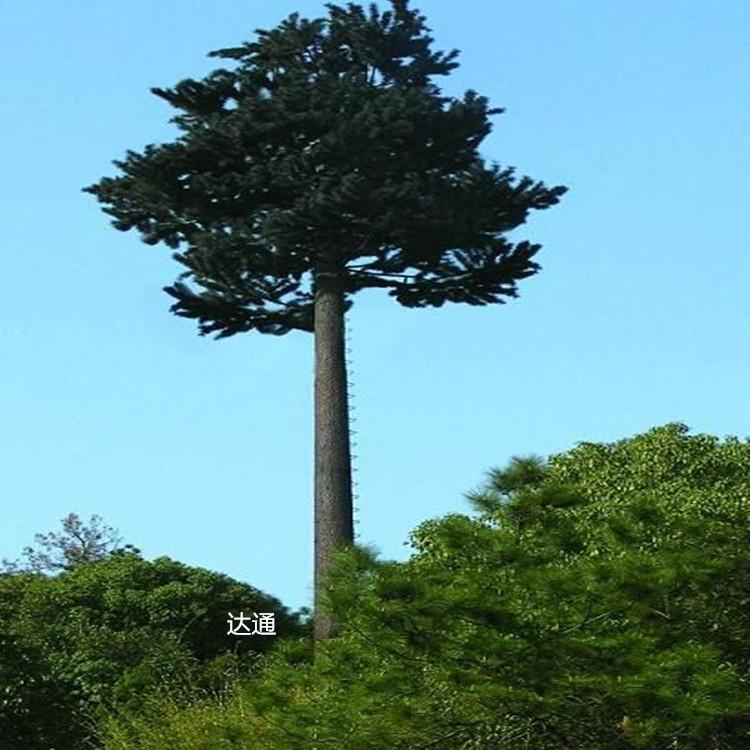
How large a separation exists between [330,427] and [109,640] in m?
4.92

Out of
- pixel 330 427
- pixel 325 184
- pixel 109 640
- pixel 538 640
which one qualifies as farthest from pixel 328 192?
pixel 538 640

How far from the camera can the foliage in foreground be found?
12.7 meters

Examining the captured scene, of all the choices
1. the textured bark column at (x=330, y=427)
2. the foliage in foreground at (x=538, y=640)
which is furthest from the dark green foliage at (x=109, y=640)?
the foliage in foreground at (x=538, y=640)

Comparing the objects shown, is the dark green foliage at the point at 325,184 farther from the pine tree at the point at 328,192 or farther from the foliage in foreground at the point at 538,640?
the foliage in foreground at the point at 538,640

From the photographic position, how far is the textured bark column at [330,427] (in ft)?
102

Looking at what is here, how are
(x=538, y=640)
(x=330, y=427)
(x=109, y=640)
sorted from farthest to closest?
(x=330, y=427)
(x=109, y=640)
(x=538, y=640)

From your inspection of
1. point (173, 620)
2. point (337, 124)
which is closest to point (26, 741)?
point (173, 620)

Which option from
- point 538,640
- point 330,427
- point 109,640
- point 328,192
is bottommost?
point 538,640

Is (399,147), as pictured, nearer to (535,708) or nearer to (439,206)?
(439,206)

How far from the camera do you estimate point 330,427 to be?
3191 cm

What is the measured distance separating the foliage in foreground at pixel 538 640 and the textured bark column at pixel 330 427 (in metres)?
15.4

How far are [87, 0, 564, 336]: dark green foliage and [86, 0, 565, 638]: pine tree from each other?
3 cm

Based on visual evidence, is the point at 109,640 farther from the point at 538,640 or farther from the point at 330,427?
the point at 538,640

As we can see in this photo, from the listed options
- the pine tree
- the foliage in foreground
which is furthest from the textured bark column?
the foliage in foreground
